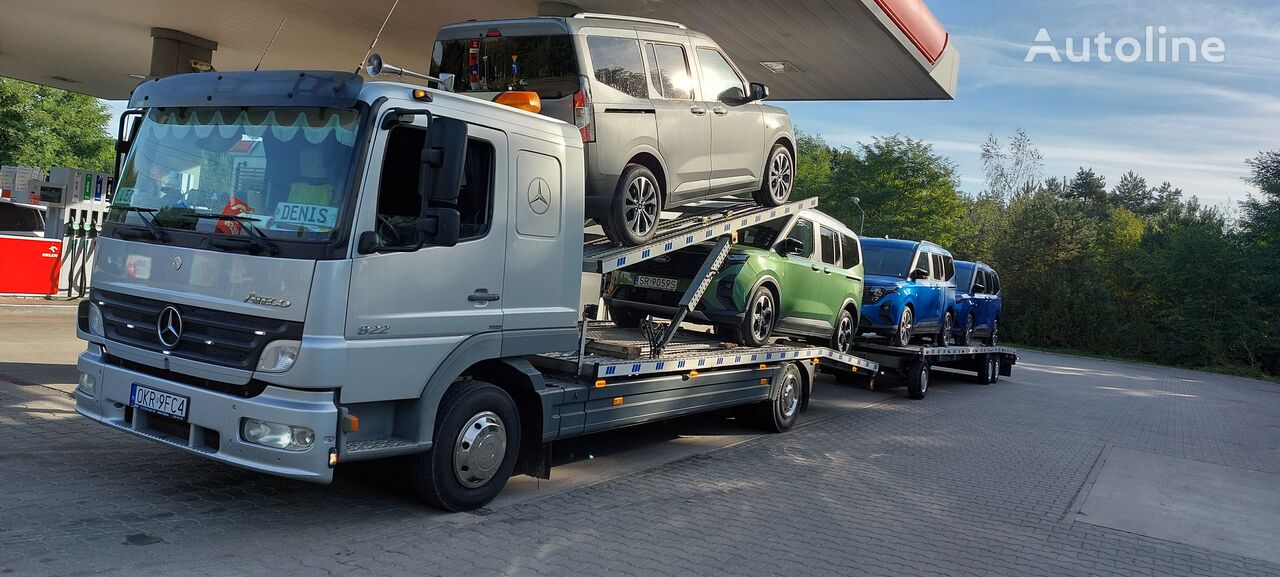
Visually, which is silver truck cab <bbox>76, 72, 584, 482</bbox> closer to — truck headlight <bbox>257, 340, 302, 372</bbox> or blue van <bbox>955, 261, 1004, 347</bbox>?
truck headlight <bbox>257, 340, 302, 372</bbox>

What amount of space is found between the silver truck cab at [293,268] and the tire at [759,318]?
413cm

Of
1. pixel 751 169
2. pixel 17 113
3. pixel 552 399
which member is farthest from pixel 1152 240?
pixel 17 113

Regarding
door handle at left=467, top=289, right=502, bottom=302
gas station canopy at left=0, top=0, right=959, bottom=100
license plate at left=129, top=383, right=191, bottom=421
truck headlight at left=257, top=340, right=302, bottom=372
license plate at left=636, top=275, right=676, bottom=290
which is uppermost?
gas station canopy at left=0, top=0, right=959, bottom=100

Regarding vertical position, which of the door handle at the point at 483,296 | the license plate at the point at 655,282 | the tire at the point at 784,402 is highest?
the license plate at the point at 655,282

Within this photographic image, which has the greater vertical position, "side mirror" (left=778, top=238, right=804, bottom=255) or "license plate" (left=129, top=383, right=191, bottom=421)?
"side mirror" (left=778, top=238, right=804, bottom=255)

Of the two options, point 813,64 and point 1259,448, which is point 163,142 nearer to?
point 813,64

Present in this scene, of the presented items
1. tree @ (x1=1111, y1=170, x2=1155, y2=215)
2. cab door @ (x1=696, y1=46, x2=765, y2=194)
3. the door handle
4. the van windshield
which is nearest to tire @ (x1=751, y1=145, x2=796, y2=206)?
cab door @ (x1=696, y1=46, x2=765, y2=194)

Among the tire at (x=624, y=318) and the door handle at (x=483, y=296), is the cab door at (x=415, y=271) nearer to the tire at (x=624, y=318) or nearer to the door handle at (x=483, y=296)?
the door handle at (x=483, y=296)

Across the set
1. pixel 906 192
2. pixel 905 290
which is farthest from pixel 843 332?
pixel 906 192

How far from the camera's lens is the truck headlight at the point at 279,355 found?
495 centimetres

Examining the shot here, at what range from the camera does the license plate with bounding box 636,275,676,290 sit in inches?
364

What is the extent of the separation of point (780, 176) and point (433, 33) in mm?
7929

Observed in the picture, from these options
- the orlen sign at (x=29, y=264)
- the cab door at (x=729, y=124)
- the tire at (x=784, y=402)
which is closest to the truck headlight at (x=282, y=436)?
the cab door at (x=729, y=124)

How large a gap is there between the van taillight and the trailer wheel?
29.5 ft
